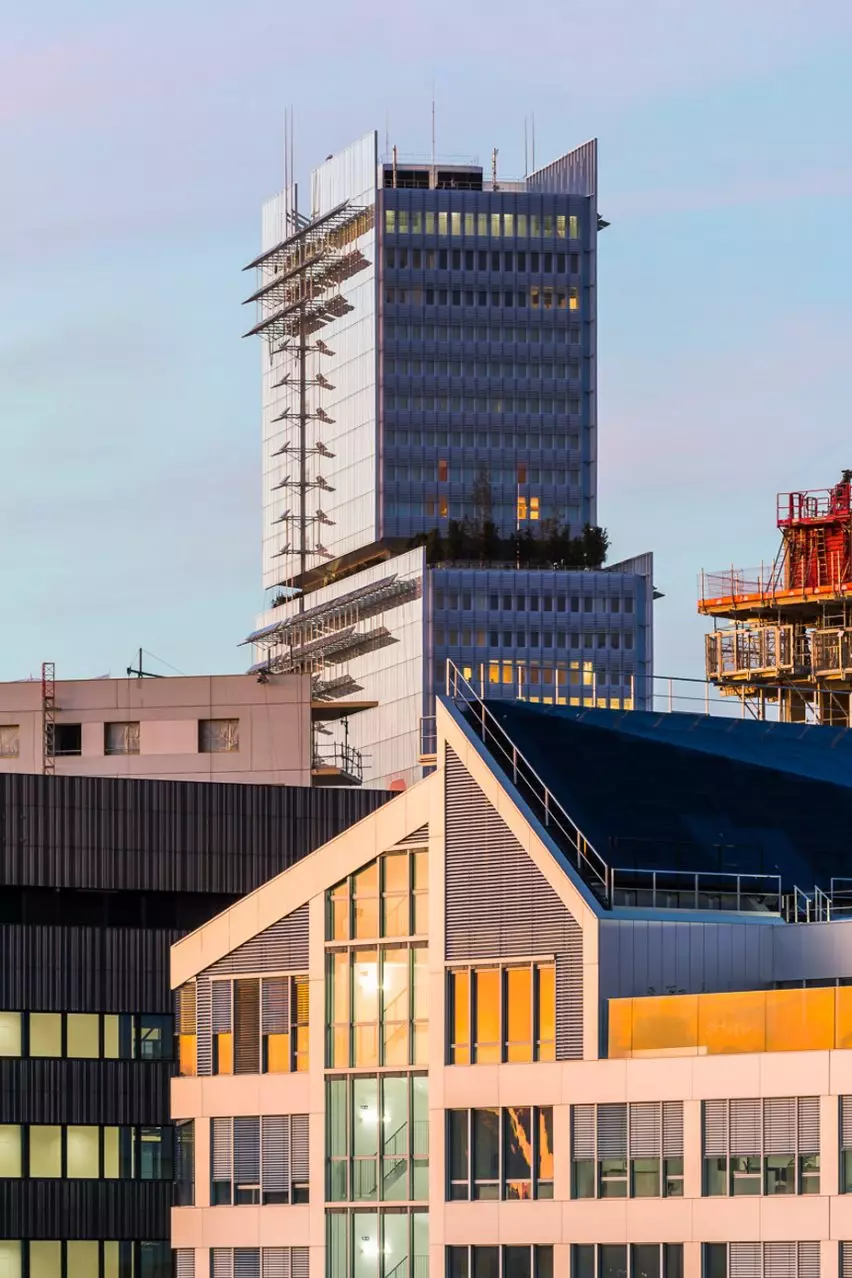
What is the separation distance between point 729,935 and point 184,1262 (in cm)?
2278

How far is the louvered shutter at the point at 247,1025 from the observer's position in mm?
95688

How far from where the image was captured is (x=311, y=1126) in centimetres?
9275

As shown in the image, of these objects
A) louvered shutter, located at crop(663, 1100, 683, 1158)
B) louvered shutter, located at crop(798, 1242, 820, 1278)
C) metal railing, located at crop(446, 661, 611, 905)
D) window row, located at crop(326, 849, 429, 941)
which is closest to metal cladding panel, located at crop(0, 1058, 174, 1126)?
window row, located at crop(326, 849, 429, 941)

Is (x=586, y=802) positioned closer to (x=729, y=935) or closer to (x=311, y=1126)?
(x=729, y=935)

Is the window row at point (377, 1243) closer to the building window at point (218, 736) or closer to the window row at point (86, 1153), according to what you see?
the window row at point (86, 1153)

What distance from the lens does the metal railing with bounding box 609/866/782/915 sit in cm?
8844

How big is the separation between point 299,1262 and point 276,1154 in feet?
11.4

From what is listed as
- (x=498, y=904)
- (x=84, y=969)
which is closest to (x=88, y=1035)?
(x=84, y=969)

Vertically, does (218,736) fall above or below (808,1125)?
above

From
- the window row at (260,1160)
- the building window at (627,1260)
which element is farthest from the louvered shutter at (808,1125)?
the window row at (260,1160)

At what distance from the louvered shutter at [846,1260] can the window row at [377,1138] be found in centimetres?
1572

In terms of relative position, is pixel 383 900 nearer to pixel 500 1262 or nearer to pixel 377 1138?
pixel 377 1138

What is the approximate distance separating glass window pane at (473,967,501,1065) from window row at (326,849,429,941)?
3274 mm

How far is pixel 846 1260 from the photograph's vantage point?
252ft
